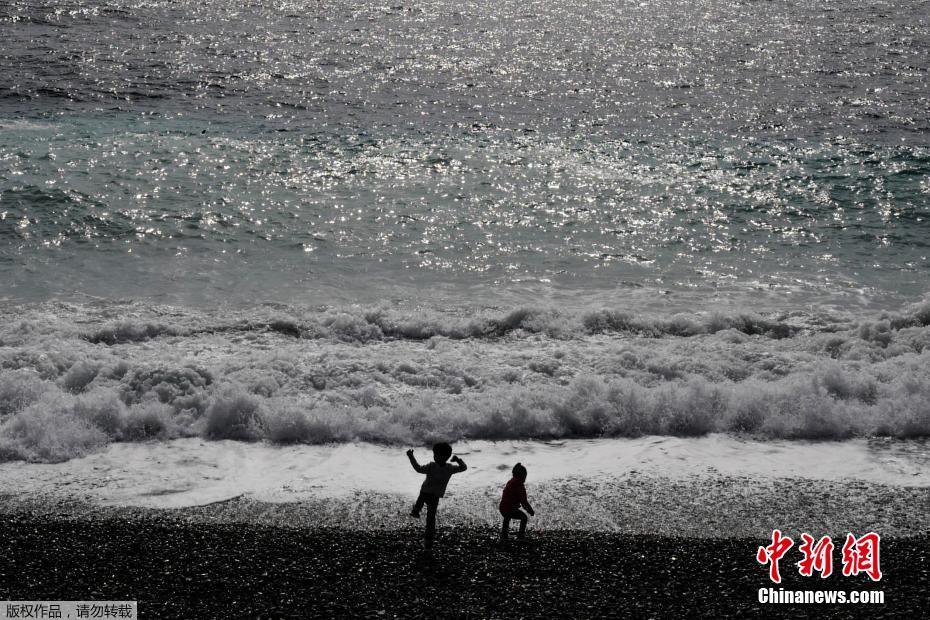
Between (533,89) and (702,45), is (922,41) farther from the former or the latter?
(533,89)

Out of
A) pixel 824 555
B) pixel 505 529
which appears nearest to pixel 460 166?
pixel 505 529

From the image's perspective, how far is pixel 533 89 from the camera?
29156mm

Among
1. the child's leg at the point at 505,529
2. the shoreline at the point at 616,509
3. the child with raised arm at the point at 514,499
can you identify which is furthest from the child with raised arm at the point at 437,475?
the shoreline at the point at 616,509

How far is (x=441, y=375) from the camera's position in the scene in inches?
→ 483

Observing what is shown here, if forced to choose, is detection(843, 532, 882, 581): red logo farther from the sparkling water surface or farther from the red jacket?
the sparkling water surface

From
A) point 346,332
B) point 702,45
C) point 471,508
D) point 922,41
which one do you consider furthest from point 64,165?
point 922,41

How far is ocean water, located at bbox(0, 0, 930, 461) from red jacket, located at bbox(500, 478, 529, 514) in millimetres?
3275

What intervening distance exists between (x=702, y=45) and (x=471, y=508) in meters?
31.3

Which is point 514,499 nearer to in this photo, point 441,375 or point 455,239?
point 441,375

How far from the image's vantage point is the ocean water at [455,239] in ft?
36.8

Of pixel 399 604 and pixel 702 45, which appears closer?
pixel 399 604

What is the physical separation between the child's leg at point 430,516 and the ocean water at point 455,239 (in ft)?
10.5

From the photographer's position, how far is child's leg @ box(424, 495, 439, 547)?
731 centimetres

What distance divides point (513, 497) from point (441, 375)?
4.89 meters
